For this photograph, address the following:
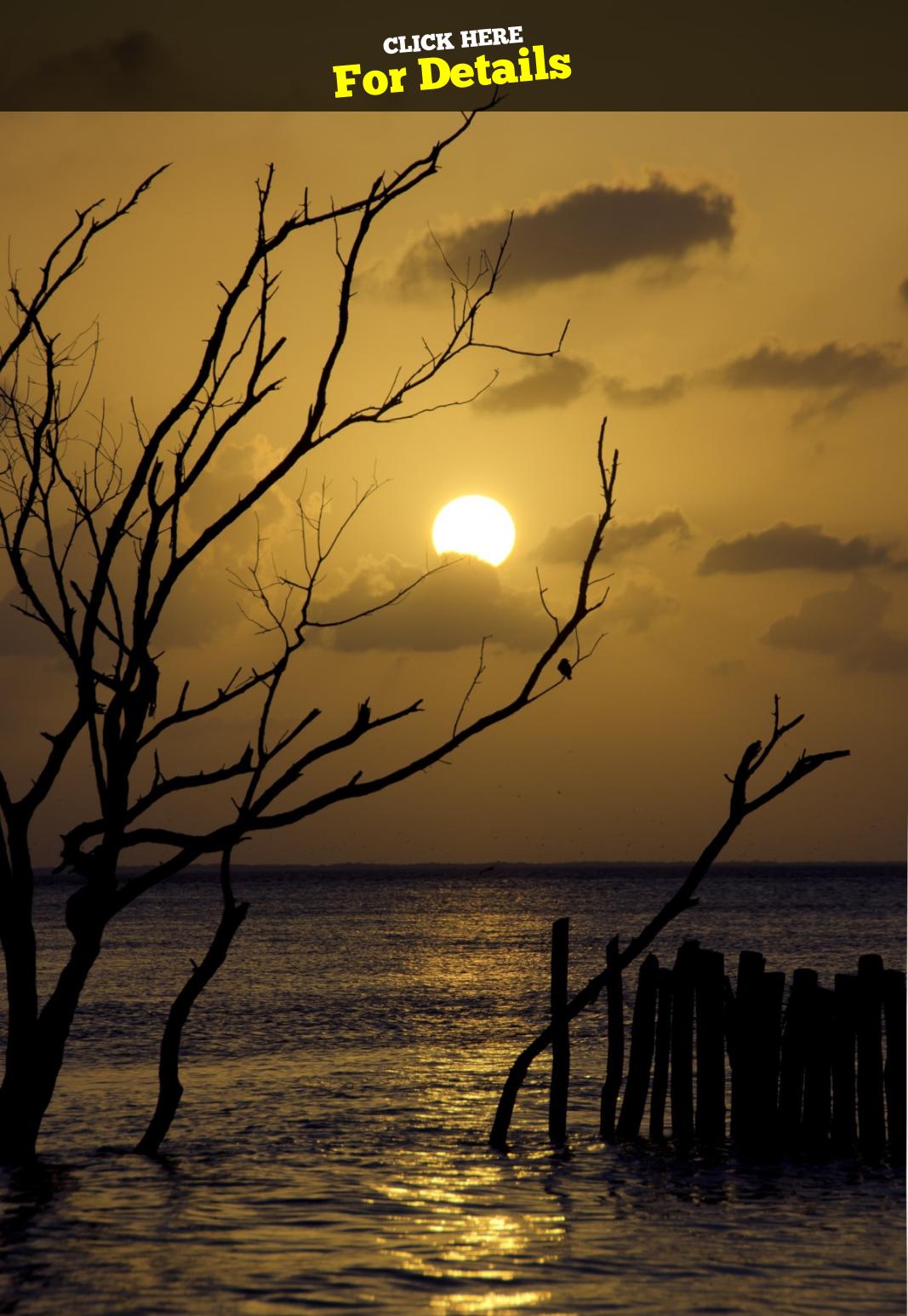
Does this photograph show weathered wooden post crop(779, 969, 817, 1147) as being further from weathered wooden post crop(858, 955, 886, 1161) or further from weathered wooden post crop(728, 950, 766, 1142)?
weathered wooden post crop(858, 955, 886, 1161)

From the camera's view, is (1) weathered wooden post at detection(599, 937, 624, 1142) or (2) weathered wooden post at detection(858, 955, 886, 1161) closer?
(2) weathered wooden post at detection(858, 955, 886, 1161)

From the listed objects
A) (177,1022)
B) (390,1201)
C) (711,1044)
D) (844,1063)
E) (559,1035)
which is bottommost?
(390,1201)

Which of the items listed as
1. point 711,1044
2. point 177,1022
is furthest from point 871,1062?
point 177,1022

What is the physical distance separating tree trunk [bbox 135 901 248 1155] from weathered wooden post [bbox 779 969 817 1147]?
557 cm

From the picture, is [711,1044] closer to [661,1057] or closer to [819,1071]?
[661,1057]

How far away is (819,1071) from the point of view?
13977mm

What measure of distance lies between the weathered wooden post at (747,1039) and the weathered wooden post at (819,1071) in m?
0.50

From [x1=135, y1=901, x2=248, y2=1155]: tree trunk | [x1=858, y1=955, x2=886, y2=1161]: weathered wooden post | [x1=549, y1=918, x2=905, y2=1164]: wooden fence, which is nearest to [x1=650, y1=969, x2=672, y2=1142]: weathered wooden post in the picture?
[x1=549, y1=918, x2=905, y2=1164]: wooden fence

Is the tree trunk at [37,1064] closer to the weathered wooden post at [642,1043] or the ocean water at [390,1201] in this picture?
the ocean water at [390,1201]

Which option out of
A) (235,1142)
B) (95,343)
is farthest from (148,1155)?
(95,343)

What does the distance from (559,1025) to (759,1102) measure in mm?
2368

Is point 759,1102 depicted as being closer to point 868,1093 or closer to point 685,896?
point 868,1093

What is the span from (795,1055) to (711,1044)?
84cm

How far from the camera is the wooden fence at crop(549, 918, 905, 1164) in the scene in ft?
45.3
